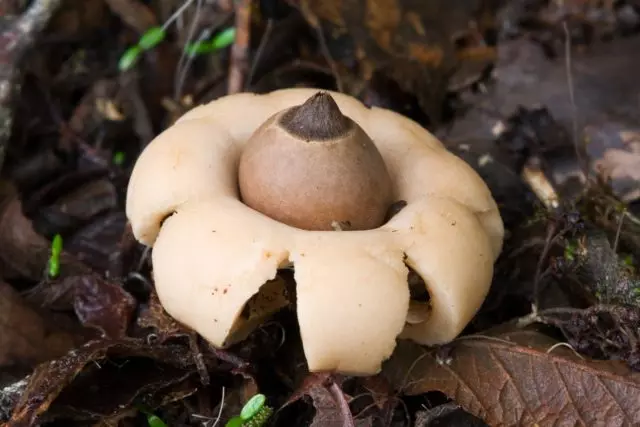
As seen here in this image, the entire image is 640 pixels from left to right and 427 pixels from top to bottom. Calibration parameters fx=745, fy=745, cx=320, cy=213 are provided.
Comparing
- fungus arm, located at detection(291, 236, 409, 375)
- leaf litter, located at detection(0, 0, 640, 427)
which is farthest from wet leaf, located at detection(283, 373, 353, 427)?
fungus arm, located at detection(291, 236, 409, 375)

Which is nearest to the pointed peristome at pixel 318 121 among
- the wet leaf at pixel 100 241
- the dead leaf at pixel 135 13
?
the wet leaf at pixel 100 241

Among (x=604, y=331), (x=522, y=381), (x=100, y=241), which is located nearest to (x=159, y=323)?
(x=100, y=241)

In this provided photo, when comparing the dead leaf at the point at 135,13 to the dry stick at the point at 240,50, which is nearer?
the dry stick at the point at 240,50

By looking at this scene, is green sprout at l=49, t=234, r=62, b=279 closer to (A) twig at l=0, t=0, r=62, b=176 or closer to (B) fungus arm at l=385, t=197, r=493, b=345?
(A) twig at l=0, t=0, r=62, b=176

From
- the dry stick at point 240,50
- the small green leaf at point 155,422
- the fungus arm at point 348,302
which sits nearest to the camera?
the fungus arm at point 348,302

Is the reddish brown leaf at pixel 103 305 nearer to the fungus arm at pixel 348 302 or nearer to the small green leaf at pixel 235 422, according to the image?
the small green leaf at pixel 235 422
